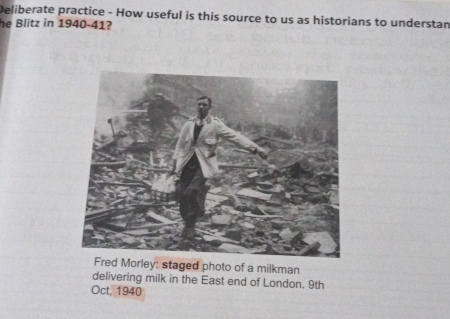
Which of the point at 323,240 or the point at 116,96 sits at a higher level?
the point at 116,96

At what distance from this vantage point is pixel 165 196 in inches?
15.0

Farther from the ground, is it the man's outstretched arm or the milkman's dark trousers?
the man's outstretched arm

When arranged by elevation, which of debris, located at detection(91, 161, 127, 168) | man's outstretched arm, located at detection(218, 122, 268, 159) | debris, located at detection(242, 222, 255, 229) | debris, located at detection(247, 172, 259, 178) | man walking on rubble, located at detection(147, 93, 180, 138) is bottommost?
debris, located at detection(242, 222, 255, 229)

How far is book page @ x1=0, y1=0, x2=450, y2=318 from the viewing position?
37 centimetres

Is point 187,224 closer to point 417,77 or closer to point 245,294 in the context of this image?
point 245,294

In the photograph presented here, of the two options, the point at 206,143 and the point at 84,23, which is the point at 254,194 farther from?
the point at 84,23

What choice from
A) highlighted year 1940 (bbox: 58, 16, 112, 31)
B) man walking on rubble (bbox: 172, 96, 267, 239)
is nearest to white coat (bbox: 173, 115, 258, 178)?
man walking on rubble (bbox: 172, 96, 267, 239)

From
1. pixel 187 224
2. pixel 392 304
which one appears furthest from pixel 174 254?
pixel 392 304

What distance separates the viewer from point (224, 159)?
39 cm

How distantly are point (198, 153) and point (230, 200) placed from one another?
0.05 metres

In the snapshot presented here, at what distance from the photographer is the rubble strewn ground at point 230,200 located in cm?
37

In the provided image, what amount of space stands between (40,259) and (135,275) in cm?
8

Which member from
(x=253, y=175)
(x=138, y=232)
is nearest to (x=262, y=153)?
(x=253, y=175)

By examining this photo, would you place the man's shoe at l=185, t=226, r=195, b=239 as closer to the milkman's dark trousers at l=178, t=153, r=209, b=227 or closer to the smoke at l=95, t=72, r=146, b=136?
the milkman's dark trousers at l=178, t=153, r=209, b=227
